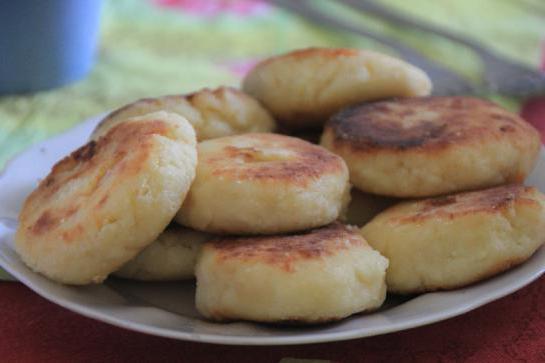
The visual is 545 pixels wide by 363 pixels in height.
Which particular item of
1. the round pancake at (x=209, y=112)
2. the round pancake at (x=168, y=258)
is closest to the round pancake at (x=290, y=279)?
the round pancake at (x=168, y=258)

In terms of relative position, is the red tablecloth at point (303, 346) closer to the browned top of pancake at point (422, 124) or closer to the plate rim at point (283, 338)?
the plate rim at point (283, 338)

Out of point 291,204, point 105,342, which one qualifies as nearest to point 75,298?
point 105,342

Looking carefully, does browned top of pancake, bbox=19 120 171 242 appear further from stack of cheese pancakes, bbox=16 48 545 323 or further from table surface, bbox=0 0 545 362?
table surface, bbox=0 0 545 362

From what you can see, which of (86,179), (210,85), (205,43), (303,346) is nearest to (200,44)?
(205,43)

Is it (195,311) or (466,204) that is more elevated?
(466,204)

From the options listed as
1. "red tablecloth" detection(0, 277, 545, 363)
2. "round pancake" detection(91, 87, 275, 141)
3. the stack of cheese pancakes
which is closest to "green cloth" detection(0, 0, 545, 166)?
"round pancake" detection(91, 87, 275, 141)

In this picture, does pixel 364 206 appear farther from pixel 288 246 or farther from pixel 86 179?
pixel 86 179
